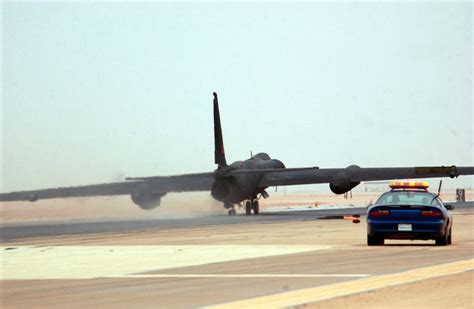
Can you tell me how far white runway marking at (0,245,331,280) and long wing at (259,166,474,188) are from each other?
33001 millimetres

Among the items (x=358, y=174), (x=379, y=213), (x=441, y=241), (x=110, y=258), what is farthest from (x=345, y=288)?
(x=358, y=174)

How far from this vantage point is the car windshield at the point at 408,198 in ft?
99.8

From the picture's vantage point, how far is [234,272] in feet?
69.1

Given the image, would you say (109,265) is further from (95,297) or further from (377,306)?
(377,306)

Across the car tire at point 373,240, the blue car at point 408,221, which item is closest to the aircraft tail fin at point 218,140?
the car tire at point 373,240

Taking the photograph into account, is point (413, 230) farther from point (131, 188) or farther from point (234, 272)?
point (131, 188)

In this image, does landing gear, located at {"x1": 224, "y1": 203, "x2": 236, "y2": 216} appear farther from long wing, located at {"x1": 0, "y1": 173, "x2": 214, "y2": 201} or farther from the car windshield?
the car windshield

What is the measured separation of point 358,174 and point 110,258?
146 feet

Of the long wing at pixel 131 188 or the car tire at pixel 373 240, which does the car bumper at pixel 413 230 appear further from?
the long wing at pixel 131 188

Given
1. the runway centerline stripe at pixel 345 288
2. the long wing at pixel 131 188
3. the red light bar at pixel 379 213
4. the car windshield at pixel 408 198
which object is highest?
the long wing at pixel 131 188

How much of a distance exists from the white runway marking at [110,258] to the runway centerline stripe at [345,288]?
5172 millimetres

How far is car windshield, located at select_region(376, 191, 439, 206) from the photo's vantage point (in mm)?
30406

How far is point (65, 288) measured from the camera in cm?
1838

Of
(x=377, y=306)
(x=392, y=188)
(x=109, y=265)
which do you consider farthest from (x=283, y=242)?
(x=377, y=306)
